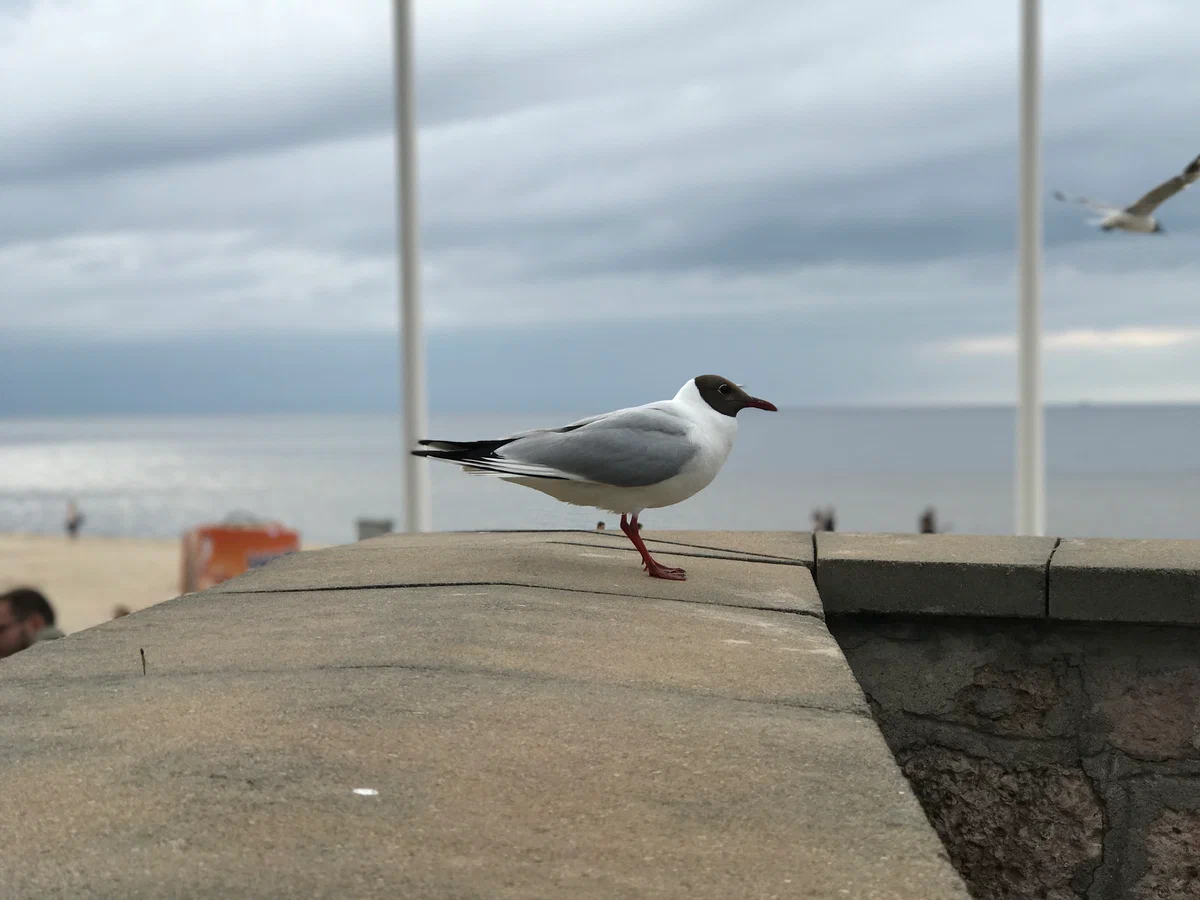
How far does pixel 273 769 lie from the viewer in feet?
3.40

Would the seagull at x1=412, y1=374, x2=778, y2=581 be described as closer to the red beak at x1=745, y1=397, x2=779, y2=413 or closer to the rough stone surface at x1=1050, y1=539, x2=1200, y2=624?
the red beak at x1=745, y1=397, x2=779, y2=413

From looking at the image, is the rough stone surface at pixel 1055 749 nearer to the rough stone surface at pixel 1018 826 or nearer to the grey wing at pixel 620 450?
the rough stone surface at pixel 1018 826

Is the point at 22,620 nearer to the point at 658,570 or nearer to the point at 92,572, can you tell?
the point at 658,570

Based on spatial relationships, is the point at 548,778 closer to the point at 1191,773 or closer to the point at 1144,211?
the point at 1191,773

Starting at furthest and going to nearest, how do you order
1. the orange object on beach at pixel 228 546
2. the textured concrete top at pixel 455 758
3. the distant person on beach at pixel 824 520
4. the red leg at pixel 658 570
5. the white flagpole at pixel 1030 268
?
1. the distant person on beach at pixel 824 520
2. the orange object on beach at pixel 228 546
3. the white flagpole at pixel 1030 268
4. the red leg at pixel 658 570
5. the textured concrete top at pixel 455 758

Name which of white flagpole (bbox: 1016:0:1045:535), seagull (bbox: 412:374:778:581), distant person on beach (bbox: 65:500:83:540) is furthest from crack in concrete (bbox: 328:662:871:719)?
distant person on beach (bbox: 65:500:83:540)

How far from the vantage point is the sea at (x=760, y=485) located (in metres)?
22.8

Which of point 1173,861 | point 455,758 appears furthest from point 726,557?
point 455,758

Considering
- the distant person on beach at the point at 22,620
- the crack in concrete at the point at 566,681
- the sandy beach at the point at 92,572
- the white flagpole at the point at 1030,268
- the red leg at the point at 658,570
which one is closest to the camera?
the crack in concrete at the point at 566,681

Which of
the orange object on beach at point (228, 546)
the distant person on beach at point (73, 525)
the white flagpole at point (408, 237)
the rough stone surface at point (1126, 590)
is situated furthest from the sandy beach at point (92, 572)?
the rough stone surface at point (1126, 590)

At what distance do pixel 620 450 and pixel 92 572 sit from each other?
18.7 metres

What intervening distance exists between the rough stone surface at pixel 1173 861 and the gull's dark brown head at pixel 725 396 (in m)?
0.95

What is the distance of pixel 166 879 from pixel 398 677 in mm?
511

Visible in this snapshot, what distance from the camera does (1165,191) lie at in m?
3.32
